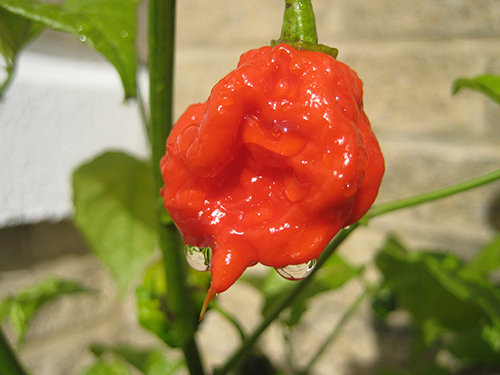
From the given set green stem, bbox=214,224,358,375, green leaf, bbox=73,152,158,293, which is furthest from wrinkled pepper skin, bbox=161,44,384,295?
green leaf, bbox=73,152,158,293

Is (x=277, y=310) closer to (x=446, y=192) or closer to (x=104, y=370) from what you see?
(x=446, y=192)

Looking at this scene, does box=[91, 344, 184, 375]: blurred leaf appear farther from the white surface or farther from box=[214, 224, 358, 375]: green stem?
the white surface

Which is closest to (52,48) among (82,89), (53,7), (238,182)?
(82,89)

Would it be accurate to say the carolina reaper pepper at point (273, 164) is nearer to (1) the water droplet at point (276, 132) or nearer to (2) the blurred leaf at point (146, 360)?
(1) the water droplet at point (276, 132)

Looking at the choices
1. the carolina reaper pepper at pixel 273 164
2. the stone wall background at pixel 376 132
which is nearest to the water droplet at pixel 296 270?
the carolina reaper pepper at pixel 273 164

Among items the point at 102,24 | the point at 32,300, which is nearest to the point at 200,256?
the point at 102,24

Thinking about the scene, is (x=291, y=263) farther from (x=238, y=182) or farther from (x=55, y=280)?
(x=55, y=280)
